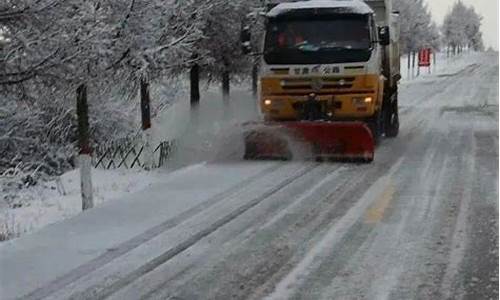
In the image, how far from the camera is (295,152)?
12.8 m

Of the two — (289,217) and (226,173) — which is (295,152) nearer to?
(226,173)

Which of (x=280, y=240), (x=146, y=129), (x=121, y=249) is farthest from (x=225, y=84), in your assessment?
(x=121, y=249)

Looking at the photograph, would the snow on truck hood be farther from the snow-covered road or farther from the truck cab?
the snow-covered road

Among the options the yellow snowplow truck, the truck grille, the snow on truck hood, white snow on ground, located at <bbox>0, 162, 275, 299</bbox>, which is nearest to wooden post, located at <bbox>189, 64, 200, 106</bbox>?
the snow on truck hood

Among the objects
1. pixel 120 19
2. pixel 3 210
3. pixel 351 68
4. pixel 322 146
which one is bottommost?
pixel 3 210

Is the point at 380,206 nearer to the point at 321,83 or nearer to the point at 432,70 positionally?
the point at 321,83

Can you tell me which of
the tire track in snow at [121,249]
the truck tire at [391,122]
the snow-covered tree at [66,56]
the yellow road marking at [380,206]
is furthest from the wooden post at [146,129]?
the yellow road marking at [380,206]

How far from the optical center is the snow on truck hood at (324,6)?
13.1 meters

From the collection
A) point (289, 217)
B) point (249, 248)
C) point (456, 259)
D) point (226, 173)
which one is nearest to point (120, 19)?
point (226, 173)

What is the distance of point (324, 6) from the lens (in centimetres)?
1330

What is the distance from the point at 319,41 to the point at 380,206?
520cm

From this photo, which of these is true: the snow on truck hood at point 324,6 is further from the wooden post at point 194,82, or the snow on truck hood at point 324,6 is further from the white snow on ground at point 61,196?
the wooden post at point 194,82

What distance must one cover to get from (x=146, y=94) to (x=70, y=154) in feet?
7.86

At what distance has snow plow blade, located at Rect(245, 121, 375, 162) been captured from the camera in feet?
40.6
